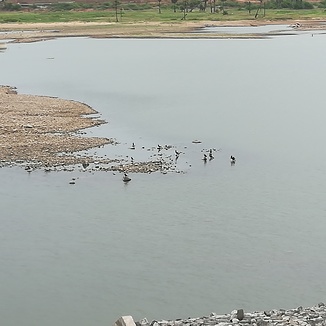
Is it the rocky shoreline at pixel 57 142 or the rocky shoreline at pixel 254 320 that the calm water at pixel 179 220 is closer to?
the rocky shoreline at pixel 57 142

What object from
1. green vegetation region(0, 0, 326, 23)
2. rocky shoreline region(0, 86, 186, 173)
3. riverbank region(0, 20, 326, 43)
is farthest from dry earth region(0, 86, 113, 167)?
green vegetation region(0, 0, 326, 23)

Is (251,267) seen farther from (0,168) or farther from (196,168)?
(0,168)

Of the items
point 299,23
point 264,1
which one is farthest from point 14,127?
point 264,1

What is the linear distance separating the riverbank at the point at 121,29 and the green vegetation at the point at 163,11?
3110mm

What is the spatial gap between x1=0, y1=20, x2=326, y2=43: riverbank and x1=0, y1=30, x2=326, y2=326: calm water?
33078 mm

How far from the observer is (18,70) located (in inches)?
1813

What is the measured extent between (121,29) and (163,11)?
964 inches

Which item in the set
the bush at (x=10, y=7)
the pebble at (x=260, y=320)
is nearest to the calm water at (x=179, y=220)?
the pebble at (x=260, y=320)

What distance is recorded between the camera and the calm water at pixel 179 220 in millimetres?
13969

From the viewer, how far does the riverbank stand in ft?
A: 227

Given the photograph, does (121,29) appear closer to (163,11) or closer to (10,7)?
(163,11)

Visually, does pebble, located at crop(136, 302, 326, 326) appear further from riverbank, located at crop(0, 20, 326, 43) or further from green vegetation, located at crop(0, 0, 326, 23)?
green vegetation, located at crop(0, 0, 326, 23)

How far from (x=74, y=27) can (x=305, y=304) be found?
6752 cm

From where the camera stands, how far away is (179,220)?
18.2 meters
